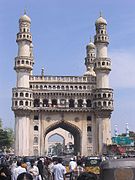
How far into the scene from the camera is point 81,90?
5969 centimetres

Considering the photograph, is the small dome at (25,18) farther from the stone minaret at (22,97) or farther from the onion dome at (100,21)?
the onion dome at (100,21)

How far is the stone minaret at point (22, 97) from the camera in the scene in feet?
184

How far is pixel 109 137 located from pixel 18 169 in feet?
154

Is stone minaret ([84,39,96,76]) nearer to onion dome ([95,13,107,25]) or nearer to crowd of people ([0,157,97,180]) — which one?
onion dome ([95,13,107,25])

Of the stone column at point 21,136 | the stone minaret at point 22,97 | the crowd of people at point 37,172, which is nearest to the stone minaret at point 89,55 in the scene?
the stone minaret at point 22,97

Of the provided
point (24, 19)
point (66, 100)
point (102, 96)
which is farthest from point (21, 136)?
point (24, 19)

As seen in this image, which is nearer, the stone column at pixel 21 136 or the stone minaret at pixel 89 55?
the stone column at pixel 21 136

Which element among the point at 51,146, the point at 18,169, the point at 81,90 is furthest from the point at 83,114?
the point at 51,146

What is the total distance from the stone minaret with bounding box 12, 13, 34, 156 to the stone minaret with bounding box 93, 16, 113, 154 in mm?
9374

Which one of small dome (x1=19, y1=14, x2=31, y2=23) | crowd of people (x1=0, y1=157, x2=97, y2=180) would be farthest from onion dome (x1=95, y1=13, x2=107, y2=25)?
crowd of people (x1=0, y1=157, x2=97, y2=180)

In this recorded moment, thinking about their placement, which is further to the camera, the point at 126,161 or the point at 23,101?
the point at 23,101

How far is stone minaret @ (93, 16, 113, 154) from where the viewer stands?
57594mm

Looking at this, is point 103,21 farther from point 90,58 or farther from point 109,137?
point 109,137

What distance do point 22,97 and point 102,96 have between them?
10863mm
